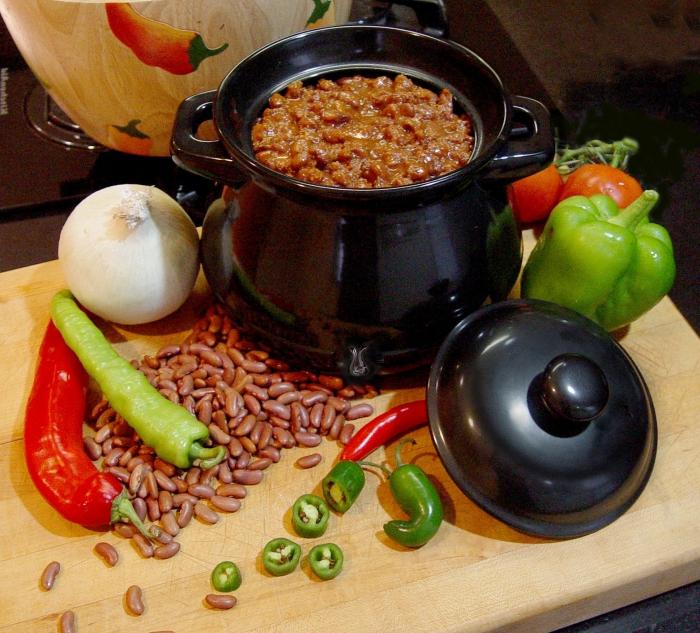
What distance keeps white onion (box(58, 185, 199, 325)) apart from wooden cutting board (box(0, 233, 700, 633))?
30 centimetres

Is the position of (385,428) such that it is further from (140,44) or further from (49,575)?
(140,44)

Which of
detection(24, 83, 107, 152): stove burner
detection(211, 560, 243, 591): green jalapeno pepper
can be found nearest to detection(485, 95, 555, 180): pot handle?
detection(211, 560, 243, 591): green jalapeno pepper

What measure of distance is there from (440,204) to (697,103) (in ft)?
5.48

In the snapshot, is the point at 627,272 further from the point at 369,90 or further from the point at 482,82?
the point at 369,90

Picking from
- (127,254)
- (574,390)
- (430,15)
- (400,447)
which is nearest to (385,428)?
(400,447)

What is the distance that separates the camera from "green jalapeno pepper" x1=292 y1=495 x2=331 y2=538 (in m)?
1.26

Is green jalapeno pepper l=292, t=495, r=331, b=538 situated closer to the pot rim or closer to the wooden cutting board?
the wooden cutting board

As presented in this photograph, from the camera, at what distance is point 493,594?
1.21 metres

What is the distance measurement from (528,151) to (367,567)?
30.0 inches

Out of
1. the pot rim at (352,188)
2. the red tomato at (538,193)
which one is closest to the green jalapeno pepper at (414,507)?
the pot rim at (352,188)

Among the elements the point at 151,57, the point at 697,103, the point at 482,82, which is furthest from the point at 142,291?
the point at 697,103

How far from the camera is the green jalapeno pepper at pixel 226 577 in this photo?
1196 millimetres

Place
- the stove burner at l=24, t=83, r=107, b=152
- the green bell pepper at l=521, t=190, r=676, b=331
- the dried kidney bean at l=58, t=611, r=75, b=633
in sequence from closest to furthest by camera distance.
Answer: the dried kidney bean at l=58, t=611, r=75, b=633, the green bell pepper at l=521, t=190, r=676, b=331, the stove burner at l=24, t=83, r=107, b=152

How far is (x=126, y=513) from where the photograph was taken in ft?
4.08
